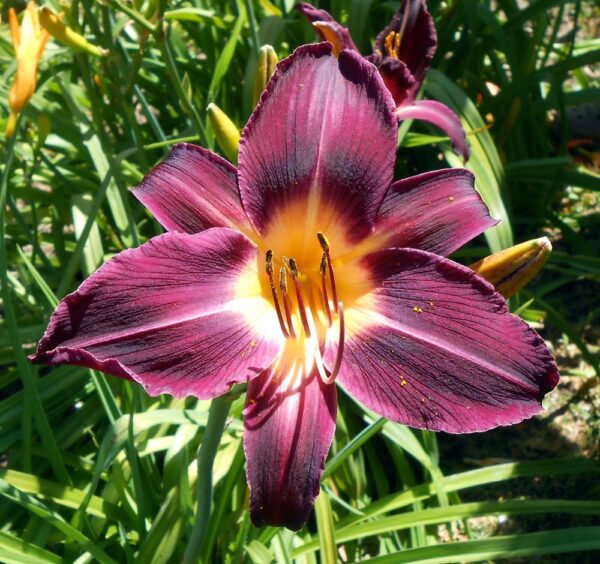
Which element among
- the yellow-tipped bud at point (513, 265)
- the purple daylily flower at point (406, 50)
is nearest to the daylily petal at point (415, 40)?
the purple daylily flower at point (406, 50)

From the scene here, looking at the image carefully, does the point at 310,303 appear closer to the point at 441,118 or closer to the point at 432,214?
the point at 432,214

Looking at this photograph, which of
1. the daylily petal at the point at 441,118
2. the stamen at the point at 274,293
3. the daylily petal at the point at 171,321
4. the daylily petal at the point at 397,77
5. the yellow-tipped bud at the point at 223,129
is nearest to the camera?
the daylily petal at the point at 171,321

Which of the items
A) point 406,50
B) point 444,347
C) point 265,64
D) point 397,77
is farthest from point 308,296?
point 406,50

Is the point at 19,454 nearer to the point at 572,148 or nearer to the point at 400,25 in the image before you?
the point at 400,25

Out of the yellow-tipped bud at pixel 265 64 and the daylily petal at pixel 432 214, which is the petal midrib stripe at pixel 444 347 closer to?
the daylily petal at pixel 432 214

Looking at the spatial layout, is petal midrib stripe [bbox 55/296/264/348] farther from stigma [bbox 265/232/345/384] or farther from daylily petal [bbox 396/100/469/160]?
daylily petal [bbox 396/100/469/160]
